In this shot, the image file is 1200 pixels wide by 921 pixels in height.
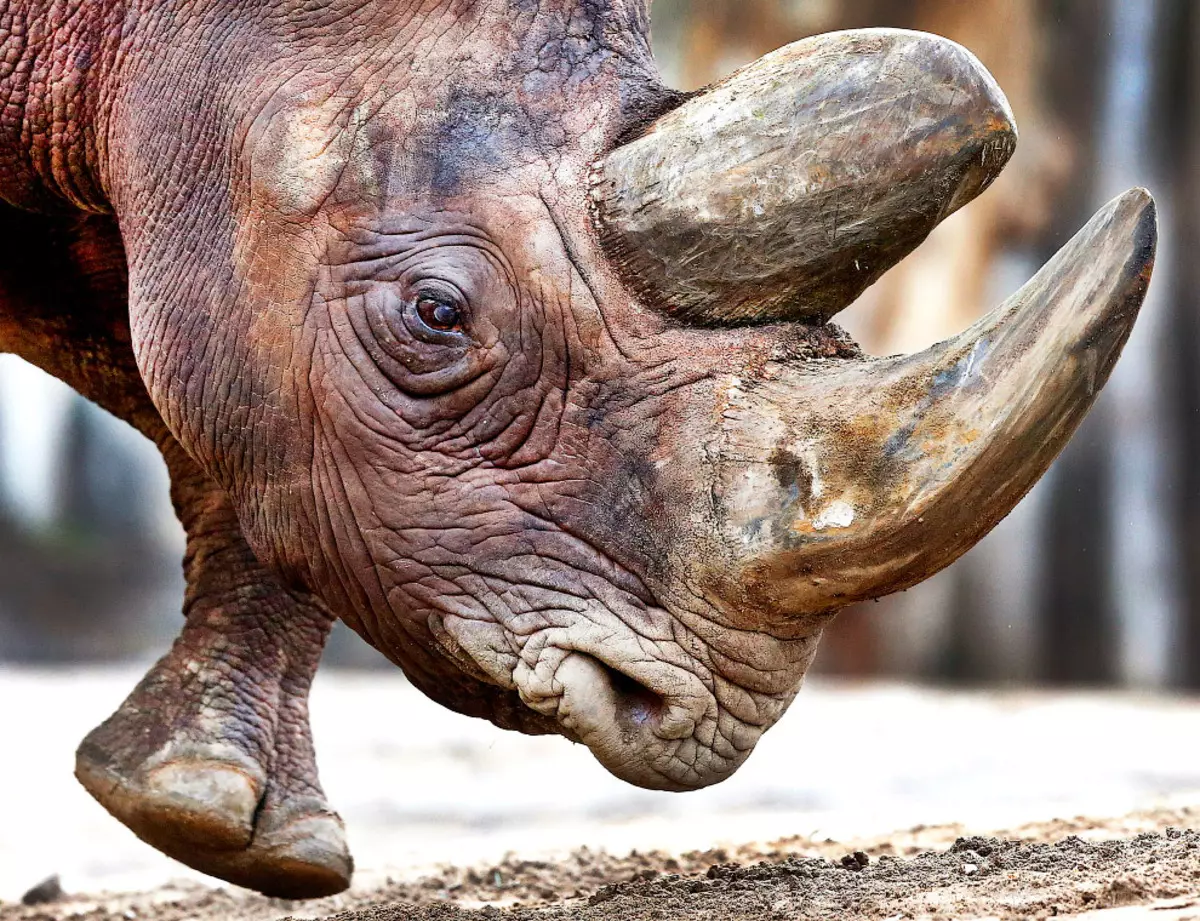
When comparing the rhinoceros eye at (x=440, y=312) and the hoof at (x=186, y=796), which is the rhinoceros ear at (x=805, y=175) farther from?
the hoof at (x=186, y=796)

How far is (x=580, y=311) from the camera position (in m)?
3.53

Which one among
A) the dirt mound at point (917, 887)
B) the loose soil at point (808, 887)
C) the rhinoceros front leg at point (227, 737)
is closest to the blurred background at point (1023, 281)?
the loose soil at point (808, 887)

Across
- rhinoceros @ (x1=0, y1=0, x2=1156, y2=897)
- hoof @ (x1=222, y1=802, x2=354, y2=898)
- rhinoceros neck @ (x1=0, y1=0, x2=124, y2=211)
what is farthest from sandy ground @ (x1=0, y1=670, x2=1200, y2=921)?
rhinoceros neck @ (x1=0, y1=0, x2=124, y2=211)

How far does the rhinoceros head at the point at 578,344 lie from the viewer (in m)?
3.21

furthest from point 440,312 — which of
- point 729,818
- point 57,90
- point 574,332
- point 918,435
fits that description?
point 729,818

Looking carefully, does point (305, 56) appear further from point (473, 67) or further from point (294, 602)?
point (294, 602)

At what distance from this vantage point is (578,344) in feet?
11.6

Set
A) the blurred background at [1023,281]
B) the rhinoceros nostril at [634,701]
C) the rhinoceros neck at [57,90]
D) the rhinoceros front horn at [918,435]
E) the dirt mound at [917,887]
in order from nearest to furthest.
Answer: the rhinoceros front horn at [918,435] < the dirt mound at [917,887] < the rhinoceros nostril at [634,701] < the rhinoceros neck at [57,90] < the blurred background at [1023,281]

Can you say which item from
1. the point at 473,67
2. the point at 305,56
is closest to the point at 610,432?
the point at 473,67

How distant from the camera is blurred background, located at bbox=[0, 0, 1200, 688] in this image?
14430 millimetres

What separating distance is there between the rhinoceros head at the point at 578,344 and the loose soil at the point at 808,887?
0.47 m

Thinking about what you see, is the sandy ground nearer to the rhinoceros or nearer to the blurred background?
the rhinoceros

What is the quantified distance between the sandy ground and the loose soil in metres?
0.01

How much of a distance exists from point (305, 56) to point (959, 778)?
5825mm
